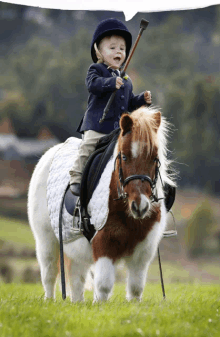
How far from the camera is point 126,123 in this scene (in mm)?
3723

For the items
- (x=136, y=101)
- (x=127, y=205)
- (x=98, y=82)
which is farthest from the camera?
(x=136, y=101)

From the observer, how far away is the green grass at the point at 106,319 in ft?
11.0

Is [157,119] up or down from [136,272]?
up

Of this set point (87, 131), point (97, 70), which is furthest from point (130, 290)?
point (97, 70)

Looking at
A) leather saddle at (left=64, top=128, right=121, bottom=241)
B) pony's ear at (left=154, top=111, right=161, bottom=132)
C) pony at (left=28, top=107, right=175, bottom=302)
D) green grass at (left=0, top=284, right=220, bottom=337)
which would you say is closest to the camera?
green grass at (left=0, top=284, right=220, bottom=337)

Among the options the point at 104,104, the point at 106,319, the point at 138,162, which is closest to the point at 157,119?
the point at 138,162

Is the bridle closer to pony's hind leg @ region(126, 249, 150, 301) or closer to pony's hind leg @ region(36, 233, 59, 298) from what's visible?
pony's hind leg @ region(126, 249, 150, 301)

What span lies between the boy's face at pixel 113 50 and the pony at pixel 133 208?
2.20ft

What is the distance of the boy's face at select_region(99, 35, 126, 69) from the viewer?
14.6 ft

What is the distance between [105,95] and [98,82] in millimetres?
275

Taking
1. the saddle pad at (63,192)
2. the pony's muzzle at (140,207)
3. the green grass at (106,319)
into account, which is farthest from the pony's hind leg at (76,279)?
the pony's muzzle at (140,207)

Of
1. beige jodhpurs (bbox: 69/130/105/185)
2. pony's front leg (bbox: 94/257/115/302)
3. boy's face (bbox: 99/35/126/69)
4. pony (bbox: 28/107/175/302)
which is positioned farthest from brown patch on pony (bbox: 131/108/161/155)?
pony's front leg (bbox: 94/257/115/302)

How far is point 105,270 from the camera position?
392 cm

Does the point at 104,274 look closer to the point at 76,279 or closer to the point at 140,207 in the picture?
the point at 140,207
